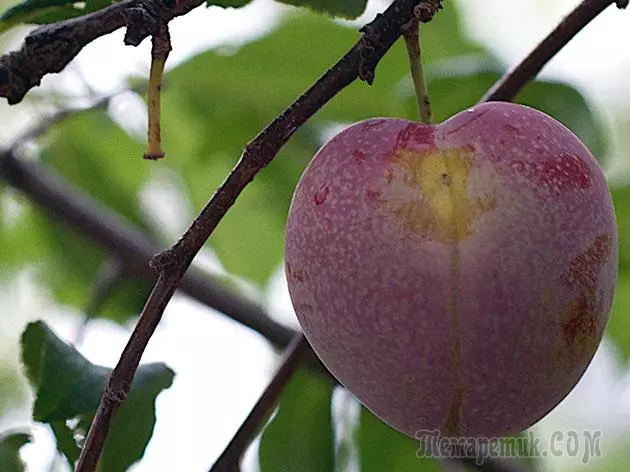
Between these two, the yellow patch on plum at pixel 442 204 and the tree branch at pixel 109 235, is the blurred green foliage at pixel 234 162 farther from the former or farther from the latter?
the yellow patch on plum at pixel 442 204

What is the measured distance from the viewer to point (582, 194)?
56cm

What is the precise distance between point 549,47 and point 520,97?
195 mm

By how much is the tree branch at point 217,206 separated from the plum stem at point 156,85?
5cm

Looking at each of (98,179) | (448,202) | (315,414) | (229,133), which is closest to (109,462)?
(315,414)

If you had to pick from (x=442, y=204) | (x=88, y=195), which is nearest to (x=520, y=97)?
(x=442, y=204)

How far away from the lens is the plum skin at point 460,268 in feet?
1.76

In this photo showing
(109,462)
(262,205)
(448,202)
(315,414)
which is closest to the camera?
(448,202)

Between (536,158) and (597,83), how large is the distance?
1512mm

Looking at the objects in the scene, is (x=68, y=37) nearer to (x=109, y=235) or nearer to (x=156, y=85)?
(x=156, y=85)

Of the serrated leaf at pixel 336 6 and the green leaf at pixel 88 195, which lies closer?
the serrated leaf at pixel 336 6

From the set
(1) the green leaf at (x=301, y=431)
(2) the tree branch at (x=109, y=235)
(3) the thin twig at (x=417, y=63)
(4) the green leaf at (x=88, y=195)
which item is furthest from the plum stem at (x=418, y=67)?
(4) the green leaf at (x=88, y=195)

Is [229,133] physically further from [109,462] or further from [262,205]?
[109,462]

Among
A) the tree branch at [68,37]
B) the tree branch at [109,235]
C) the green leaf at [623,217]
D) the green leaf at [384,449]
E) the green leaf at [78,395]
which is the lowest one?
the green leaf at [384,449]

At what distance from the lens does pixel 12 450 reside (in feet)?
2.50
